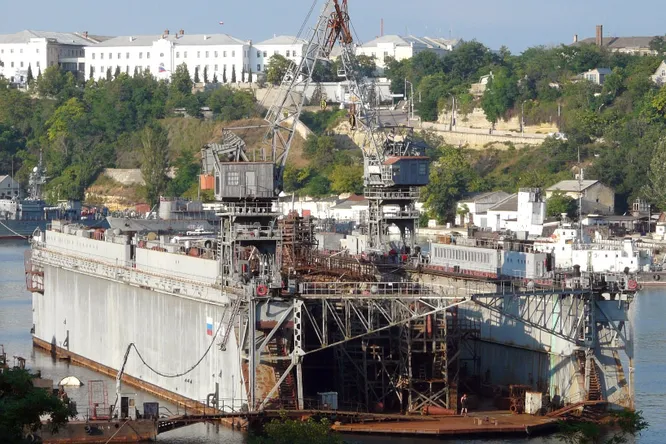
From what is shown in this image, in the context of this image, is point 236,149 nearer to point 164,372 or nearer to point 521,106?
point 164,372

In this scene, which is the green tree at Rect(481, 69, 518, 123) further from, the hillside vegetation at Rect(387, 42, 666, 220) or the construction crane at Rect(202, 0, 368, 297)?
the construction crane at Rect(202, 0, 368, 297)

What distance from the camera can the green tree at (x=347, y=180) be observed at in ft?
525

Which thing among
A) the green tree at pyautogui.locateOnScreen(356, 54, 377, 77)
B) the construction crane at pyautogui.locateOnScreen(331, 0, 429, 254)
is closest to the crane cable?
the construction crane at pyautogui.locateOnScreen(331, 0, 429, 254)

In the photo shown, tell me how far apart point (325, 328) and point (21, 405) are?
1627 centimetres

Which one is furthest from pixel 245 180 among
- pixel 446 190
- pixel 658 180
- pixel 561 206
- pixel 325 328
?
pixel 446 190

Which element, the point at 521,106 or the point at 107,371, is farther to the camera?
the point at 521,106

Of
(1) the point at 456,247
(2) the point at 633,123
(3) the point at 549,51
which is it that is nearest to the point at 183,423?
(1) the point at 456,247

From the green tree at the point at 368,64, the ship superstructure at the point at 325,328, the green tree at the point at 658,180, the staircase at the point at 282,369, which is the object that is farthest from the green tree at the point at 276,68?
the staircase at the point at 282,369

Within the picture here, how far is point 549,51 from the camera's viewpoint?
7308 inches

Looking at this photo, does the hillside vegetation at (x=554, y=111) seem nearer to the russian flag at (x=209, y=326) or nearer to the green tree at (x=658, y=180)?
the green tree at (x=658, y=180)

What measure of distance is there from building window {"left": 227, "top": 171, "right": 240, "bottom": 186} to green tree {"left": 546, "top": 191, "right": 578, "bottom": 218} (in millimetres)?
84597

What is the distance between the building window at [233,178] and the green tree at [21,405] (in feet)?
58.1

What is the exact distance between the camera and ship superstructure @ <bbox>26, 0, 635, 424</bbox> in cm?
5028

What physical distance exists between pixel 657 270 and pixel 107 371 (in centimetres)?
5580
